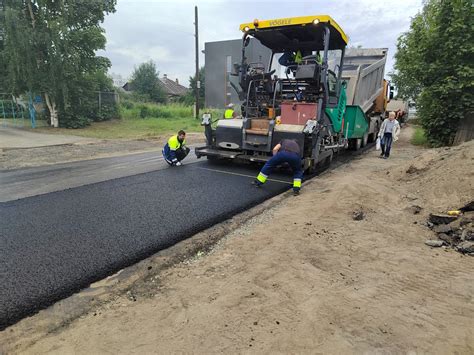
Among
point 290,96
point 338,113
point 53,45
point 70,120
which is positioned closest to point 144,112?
point 70,120

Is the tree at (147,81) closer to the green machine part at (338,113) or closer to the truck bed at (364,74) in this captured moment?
the truck bed at (364,74)

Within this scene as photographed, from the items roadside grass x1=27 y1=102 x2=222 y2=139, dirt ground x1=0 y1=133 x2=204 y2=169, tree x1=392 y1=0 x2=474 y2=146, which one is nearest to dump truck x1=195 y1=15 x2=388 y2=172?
tree x1=392 y1=0 x2=474 y2=146

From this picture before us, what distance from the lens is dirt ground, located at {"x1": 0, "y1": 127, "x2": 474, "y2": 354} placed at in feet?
6.30

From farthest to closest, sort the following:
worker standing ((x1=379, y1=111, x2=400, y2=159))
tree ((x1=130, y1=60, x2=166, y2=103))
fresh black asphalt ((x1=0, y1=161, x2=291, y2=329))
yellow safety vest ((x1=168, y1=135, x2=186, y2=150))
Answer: tree ((x1=130, y1=60, x2=166, y2=103))
worker standing ((x1=379, y1=111, x2=400, y2=159))
yellow safety vest ((x1=168, y1=135, x2=186, y2=150))
fresh black asphalt ((x1=0, y1=161, x2=291, y2=329))

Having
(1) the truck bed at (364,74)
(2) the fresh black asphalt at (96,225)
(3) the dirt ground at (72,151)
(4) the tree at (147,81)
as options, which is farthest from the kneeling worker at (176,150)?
(4) the tree at (147,81)

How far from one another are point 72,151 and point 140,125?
820cm

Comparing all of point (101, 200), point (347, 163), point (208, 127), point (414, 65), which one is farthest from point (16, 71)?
point (414, 65)

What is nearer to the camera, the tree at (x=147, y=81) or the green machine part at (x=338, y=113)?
the green machine part at (x=338, y=113)

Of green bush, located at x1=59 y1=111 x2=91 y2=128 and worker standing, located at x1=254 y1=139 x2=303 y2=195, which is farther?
green bush, located at x1=59 y1=111 x2=91 y2=128

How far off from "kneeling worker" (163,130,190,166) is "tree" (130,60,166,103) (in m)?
31.6

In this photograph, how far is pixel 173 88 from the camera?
47.3m

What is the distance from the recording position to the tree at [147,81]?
37.2 metres

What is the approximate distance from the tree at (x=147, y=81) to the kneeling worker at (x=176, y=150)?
104 feet

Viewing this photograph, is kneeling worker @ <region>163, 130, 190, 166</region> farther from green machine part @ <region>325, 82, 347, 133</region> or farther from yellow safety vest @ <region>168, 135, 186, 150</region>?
green machine part @ <region>325, 82, 347, 133</region>
